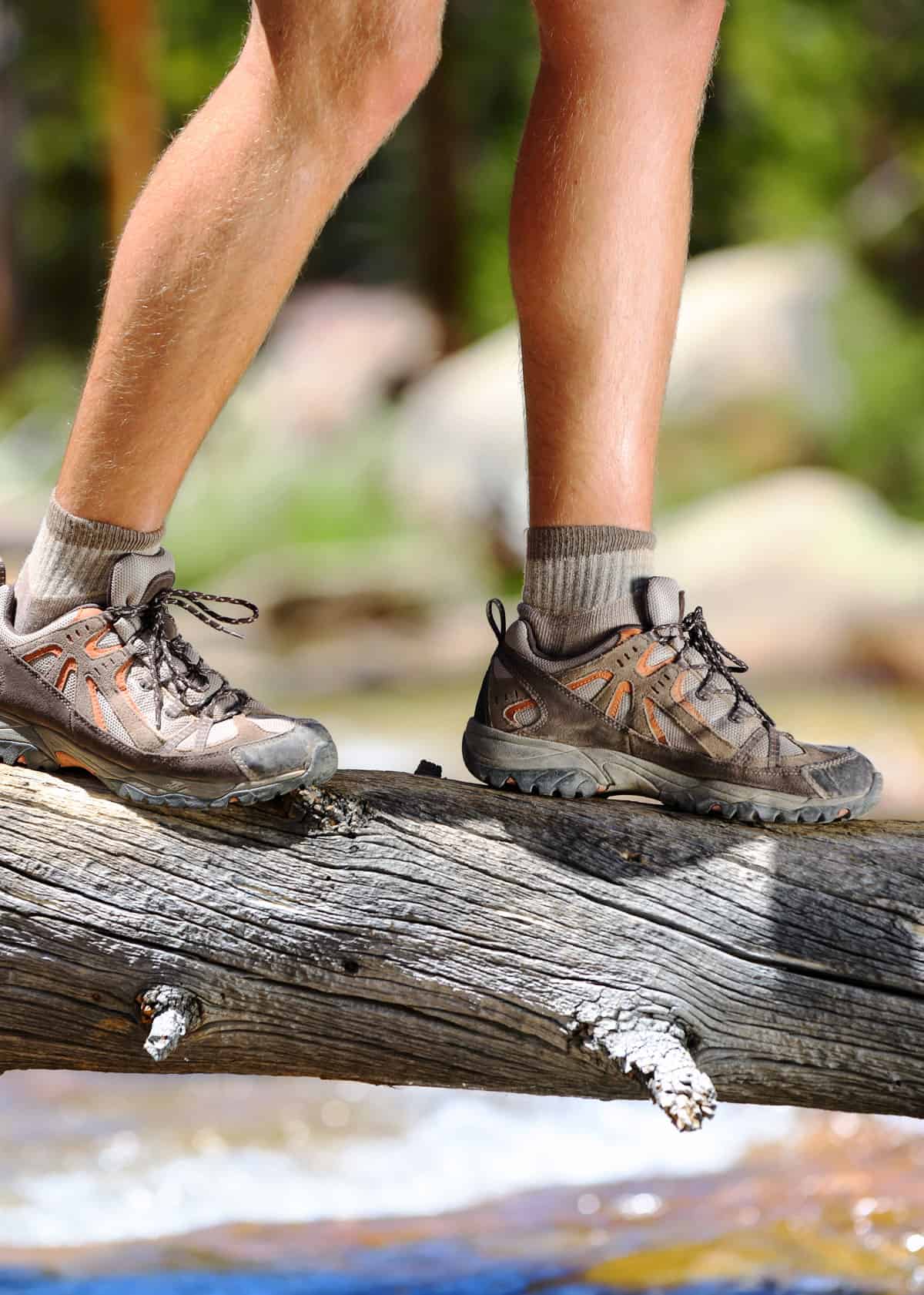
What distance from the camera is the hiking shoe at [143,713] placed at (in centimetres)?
135

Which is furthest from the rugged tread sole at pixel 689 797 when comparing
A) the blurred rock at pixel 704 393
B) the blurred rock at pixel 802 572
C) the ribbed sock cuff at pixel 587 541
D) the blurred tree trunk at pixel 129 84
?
the blurred tree trunk at pixel 129 84

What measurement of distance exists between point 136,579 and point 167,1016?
15.8 inches

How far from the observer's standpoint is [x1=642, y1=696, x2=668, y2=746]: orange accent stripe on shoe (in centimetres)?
149

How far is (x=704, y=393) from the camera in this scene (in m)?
7.22

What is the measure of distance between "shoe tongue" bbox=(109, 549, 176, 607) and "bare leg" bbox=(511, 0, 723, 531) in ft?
1.26

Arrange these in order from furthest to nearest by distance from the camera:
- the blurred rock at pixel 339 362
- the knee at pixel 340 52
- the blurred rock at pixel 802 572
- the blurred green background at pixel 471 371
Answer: the blurred rock at pixel 339 362
the blurred green background at pixel 471 371
the blurred rock at pixel 802 572
the knee at pixel 340 52

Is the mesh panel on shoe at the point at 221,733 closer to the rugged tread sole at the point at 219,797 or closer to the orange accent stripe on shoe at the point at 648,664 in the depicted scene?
the rugged tread sole at the point at 219,797

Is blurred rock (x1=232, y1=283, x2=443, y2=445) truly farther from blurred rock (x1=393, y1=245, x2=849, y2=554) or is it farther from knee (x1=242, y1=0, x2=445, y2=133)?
knee (x1=242, y1=0, x2=445, y2=133)

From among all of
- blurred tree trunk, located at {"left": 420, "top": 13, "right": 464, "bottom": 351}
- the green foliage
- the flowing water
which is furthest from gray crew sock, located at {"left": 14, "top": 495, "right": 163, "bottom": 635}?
blurred tree trunk, located at {"left": 420, "top": 13, "right": 464, "bottom": 351}

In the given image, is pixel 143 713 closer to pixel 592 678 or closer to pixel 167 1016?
pixel 167 1016

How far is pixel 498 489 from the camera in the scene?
723 centimetres

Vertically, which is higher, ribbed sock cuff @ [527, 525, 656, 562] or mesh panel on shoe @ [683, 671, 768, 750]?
ribbed sock cuff @ [527, 525, 656, 562]

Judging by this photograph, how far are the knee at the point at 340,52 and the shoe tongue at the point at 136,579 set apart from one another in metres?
0.42

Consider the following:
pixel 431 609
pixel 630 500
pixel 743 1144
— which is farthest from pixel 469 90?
pixel 630 500
